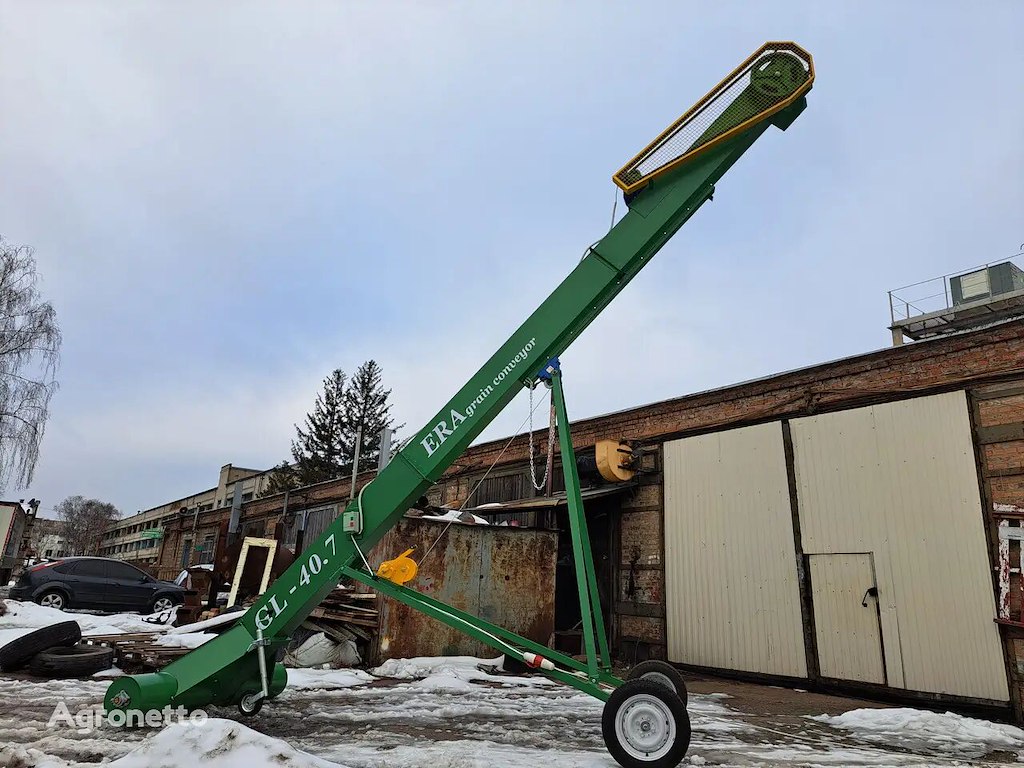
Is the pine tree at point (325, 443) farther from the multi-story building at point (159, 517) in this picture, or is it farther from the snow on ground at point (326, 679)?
the snow on ground at point (326, 679)

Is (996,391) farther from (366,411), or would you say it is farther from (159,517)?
(159,517)

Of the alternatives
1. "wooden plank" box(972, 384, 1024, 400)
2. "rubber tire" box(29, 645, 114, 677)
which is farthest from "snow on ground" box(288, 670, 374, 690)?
"wooden plank" box(972, 384, 1024, 400)

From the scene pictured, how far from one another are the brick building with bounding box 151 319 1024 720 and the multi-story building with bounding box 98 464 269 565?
74.8ft

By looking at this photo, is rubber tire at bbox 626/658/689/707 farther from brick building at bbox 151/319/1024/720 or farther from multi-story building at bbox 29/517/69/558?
multi-story building at bbox 29/517/69/558

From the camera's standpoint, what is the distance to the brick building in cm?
809

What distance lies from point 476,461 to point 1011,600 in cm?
1127

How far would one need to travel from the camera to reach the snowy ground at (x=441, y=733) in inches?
151

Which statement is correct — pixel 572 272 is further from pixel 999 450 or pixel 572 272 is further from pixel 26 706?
pixel 999 450

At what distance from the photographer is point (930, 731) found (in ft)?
21.3

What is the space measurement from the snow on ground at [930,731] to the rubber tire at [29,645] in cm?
841

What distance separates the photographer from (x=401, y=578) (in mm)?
5719

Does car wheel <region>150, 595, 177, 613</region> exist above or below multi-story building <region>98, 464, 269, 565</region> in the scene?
below


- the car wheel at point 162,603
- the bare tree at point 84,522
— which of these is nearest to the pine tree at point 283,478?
the car wheel at point 162,603

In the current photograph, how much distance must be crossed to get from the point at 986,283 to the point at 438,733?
71.0 feet
